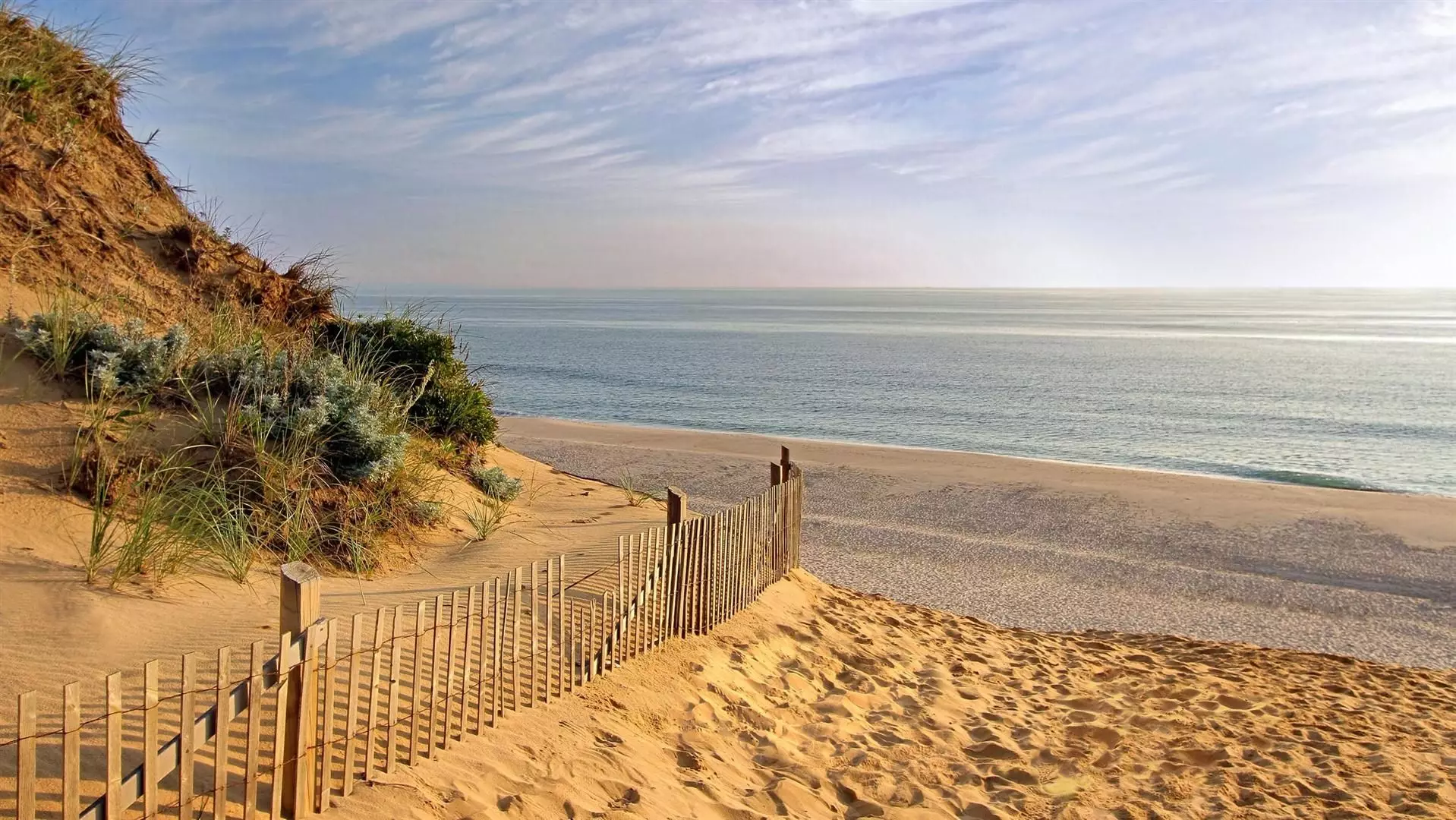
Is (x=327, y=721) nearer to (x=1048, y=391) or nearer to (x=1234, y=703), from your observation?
(x=1234, y=703)

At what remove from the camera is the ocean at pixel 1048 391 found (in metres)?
27.6

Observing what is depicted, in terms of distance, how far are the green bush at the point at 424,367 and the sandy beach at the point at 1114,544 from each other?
5.10m

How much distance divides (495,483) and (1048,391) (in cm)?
3710

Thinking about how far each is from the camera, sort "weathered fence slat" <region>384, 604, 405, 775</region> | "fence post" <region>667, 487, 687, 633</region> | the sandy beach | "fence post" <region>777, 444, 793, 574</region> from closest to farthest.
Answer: "weathered fence slat" <region>384, 604, 405, 775</region> → "fence post" <region>667, 487, 687, 633</region> → "fence post" <region>777, 444, 793, 574</region> → the sandy beach

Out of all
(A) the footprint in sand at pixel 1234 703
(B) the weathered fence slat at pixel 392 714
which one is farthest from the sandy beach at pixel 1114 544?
(B) the weathered fence slat at pixel 392 714

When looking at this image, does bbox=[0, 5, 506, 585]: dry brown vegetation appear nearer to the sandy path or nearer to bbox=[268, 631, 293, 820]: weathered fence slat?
the sandy path

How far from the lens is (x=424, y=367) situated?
1184cm

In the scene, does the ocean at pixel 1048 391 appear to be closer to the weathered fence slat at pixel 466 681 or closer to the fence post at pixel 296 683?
the weathered fence slat at pixel 466 681

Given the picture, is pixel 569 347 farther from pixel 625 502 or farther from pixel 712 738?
pixel 712 738

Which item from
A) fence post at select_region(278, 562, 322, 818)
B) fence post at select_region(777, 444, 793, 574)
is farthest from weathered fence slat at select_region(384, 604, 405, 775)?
fence post at select_region(777, 444, 793, 574)

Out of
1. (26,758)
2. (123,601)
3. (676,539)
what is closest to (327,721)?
(26,758)

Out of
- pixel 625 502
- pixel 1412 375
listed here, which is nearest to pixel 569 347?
pixel 1412 375

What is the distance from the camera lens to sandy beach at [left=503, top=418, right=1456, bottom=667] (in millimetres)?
11375

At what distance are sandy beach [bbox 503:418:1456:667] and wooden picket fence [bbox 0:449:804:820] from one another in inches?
237
